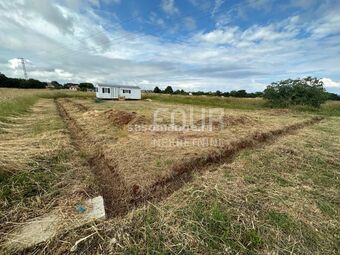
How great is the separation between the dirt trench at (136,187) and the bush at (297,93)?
16.6 m

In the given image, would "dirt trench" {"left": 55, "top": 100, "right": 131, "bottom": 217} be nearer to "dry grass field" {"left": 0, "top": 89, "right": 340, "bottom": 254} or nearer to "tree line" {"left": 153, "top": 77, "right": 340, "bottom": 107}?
"dry grass field" {"left": 0, "top": 89, "right": 340, "bottom": 254}

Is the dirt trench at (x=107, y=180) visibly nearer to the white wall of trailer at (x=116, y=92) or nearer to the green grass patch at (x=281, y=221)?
the green grass patch at (x=281, y=221)

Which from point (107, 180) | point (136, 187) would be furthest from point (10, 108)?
point (136, 187)

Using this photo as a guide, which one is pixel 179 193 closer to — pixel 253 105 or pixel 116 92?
pixel 253 105

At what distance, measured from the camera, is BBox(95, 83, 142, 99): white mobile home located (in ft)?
84.3

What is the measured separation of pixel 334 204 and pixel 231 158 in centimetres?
210

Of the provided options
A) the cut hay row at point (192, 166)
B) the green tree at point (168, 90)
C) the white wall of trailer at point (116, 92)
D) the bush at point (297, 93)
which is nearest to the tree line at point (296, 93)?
the bush at point (297, 93)

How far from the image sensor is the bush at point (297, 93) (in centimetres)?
1794

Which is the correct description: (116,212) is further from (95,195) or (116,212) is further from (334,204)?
(334,204)

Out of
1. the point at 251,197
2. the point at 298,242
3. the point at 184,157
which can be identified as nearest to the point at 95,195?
the point at 184,157

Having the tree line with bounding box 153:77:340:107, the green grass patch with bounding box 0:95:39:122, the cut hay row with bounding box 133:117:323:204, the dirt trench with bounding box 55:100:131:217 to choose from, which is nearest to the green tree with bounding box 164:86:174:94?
the tree line with bounding box 153:77:340:107

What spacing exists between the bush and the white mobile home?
62.8 feet

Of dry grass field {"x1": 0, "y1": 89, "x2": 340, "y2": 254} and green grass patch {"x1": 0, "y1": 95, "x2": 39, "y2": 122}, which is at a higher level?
green grass patch {"x1": 0, "y1": 95, "x2": 39, "y2": 122}

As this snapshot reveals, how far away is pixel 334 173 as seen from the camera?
3.77 metres
